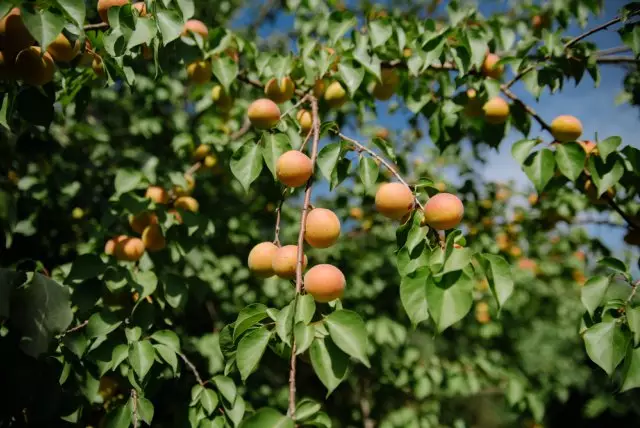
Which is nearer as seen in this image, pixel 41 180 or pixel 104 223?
pixel 104 223

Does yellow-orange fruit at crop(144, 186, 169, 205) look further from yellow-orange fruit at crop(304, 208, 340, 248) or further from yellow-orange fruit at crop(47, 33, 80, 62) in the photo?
yellow-orange fruit at crop(304, 208, 340, 248)

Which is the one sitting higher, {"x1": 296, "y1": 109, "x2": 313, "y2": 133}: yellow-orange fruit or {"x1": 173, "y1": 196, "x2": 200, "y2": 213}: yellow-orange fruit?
{"x1": 296, "y1": 109, "x2": 313, "y2": 133}: yellow-orange fruit

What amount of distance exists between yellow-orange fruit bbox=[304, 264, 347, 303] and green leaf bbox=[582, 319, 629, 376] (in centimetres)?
53

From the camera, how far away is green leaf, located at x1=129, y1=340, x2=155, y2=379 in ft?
3.21

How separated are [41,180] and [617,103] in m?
2.90

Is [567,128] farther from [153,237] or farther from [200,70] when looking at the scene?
[153,237]

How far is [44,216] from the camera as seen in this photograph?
6.38 feet

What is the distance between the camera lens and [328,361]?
0.75m

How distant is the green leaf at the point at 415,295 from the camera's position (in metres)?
0.76

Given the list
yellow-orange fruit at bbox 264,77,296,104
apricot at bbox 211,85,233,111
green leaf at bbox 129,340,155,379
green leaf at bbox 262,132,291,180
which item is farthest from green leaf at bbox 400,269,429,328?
apricot at bbox 211,85,233,111

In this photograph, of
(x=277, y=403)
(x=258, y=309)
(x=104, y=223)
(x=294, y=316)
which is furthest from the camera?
(x=277, y=403)

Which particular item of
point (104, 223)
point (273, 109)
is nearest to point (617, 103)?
point (273, 109)

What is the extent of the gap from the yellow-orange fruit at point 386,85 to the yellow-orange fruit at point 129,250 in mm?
1044

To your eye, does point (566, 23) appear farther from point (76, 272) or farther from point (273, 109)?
point (76, 272)
